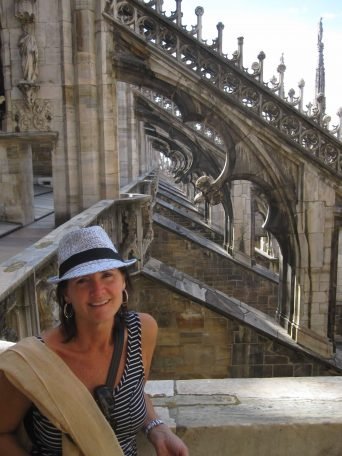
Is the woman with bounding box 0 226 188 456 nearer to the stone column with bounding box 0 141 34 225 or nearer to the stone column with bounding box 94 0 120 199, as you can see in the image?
the stone column with bounding box 94 0 120 199

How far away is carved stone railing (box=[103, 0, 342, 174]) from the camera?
6.22m

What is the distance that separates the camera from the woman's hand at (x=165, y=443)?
135 centimetres

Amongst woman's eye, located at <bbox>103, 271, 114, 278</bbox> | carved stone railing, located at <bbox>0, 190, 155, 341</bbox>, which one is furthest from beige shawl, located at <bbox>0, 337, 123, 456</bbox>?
carved stone railing, located at <bbox>0, 190, 155, 341</bbox>

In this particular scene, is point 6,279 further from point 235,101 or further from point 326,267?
point 326,267

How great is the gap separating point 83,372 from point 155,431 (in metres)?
0.35

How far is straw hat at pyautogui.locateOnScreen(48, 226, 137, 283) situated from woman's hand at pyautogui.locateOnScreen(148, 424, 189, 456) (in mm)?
574

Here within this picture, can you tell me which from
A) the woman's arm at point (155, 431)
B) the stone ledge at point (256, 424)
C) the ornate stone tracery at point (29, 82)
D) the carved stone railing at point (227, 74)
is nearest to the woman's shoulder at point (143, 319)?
the woman's arm at point (155, 431)

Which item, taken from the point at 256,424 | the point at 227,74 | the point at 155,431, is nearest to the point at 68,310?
the point at 155,431

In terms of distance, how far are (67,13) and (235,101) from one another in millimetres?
2891

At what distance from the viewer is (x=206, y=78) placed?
20.5 feet

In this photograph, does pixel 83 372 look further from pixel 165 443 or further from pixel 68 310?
pixel 165 443

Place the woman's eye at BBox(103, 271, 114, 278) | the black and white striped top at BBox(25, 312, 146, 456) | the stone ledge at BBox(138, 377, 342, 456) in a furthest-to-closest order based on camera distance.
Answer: the stone ledge at BBox(138, 377, 342, 456)
the woman's eye at BBox(103, 271, 114, 278)
the black and white striped top at BBox(25, 312, 146, 456)

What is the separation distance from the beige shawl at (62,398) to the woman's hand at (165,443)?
254mm

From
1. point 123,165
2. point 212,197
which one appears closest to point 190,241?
point 123,165
